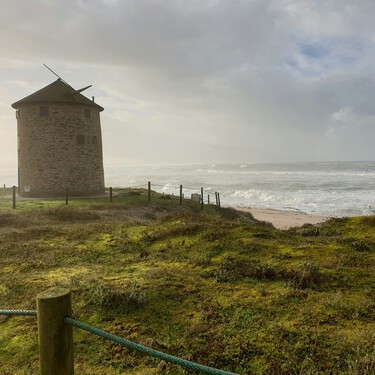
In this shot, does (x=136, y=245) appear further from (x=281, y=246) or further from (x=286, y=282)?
(x=286, y=282)

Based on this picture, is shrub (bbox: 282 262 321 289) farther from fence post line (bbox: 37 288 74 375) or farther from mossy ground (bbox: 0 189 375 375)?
fence post line (bbox: 37 288 74 375)

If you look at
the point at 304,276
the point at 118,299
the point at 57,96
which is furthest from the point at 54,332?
the point at 57,96

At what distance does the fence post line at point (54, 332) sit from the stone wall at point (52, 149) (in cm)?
2731

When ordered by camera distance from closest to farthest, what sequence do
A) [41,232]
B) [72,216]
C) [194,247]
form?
[194,247] → [41,232] → [72,216]

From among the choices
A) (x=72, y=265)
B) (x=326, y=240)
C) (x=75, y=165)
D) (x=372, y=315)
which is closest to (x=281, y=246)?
(x=326, y=240)

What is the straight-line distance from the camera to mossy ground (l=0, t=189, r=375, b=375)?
12.9 ft

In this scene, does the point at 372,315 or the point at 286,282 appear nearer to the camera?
the point at 372,315

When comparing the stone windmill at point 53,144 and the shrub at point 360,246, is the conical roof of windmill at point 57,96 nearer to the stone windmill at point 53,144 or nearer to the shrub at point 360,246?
the stone windmill at point 53,144

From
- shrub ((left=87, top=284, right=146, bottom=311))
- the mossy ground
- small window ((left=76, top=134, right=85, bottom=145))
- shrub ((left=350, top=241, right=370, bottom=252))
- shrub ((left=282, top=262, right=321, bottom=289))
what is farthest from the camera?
small window ((left=76, top=134, right=85, bottom=145))

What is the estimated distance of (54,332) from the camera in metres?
2.78

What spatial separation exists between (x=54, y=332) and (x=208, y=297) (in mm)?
3068

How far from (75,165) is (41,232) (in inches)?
721

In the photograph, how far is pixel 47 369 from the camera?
2.84m

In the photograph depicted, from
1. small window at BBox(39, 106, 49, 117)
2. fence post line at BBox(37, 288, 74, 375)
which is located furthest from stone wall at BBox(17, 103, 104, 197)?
fence post line at BBox(37, 288, 74, 375)
